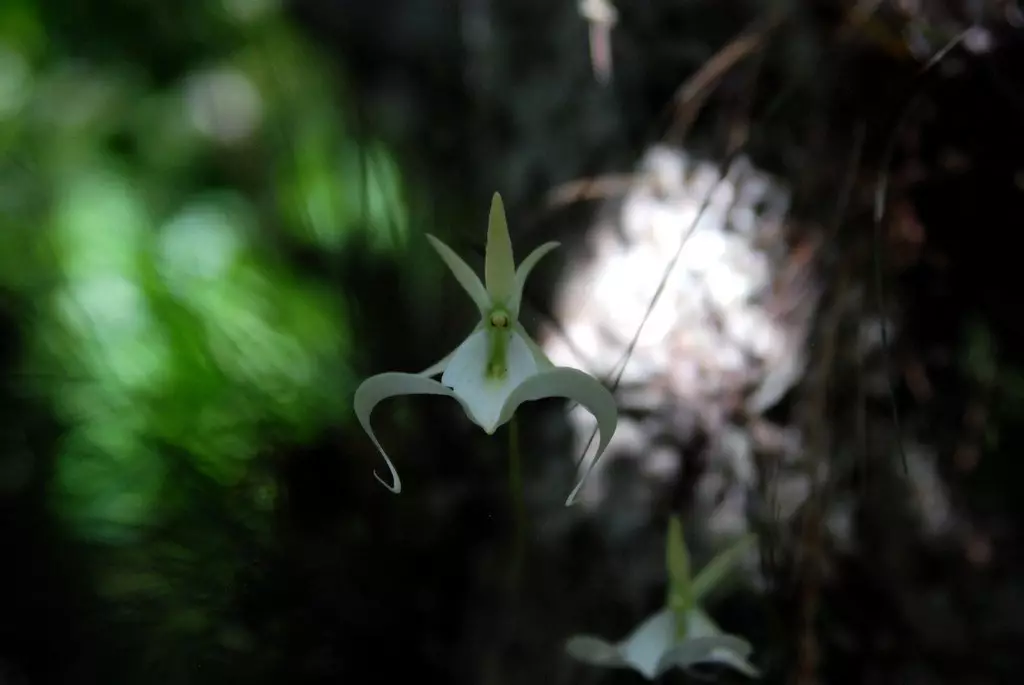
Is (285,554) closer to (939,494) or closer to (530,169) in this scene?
(530,169)

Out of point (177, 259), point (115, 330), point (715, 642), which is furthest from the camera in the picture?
point (177, 259)

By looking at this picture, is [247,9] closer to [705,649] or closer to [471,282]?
[471,282]

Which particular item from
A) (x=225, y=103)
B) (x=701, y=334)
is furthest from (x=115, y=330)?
(x=701, y=334)

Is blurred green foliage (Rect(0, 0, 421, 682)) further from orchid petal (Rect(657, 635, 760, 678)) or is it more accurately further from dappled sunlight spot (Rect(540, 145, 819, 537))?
orchid petal (Rect(657, 635, 760, 678))

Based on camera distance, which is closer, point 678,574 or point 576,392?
point 576,392

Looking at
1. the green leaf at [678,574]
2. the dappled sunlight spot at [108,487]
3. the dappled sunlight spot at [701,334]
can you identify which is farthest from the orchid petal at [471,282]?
the dappled sunlight spot at [108,487]

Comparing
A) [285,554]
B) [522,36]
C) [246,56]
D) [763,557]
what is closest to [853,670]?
[763,557]

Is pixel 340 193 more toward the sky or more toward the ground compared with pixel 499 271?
more toward the sky

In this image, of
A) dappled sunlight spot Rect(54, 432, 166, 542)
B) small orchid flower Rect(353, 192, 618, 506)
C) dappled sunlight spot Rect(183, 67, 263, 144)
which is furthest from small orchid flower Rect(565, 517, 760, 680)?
dappled sunlight spot Rect(183, 67, 263, 144)
